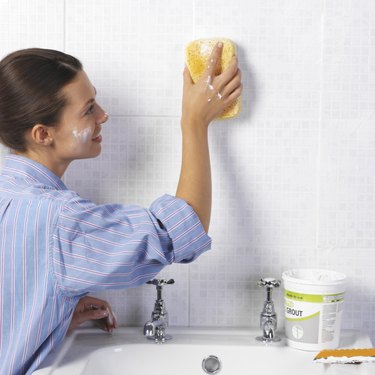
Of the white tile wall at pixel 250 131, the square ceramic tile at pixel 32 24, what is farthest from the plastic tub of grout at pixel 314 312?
the square ceramic tile at pixel 32 24

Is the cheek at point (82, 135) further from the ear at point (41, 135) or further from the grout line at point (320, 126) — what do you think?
the grout line at point (320, 126)

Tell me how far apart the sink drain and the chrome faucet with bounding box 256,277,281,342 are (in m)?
0.10

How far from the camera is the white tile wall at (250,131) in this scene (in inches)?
49.5

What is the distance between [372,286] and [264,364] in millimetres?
315

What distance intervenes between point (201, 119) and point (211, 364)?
0.50 meters

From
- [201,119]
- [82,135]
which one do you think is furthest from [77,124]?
[201,119]

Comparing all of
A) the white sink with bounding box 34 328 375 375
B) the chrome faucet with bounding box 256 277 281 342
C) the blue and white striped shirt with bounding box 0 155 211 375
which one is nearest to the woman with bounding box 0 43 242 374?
the blue and white striped shirt with bounding box 0 155 211 375

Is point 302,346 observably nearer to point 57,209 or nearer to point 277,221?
point 277,221

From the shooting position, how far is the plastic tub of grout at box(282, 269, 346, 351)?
1115mm

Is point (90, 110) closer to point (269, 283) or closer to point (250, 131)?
point (250, 131)

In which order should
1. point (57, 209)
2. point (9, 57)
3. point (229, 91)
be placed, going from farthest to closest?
point (229, 91)
point (9, 57)
point (57, 209)

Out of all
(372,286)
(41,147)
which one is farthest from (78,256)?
(372,286)

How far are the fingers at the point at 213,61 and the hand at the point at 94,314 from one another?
0.54 m

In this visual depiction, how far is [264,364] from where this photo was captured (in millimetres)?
1160
